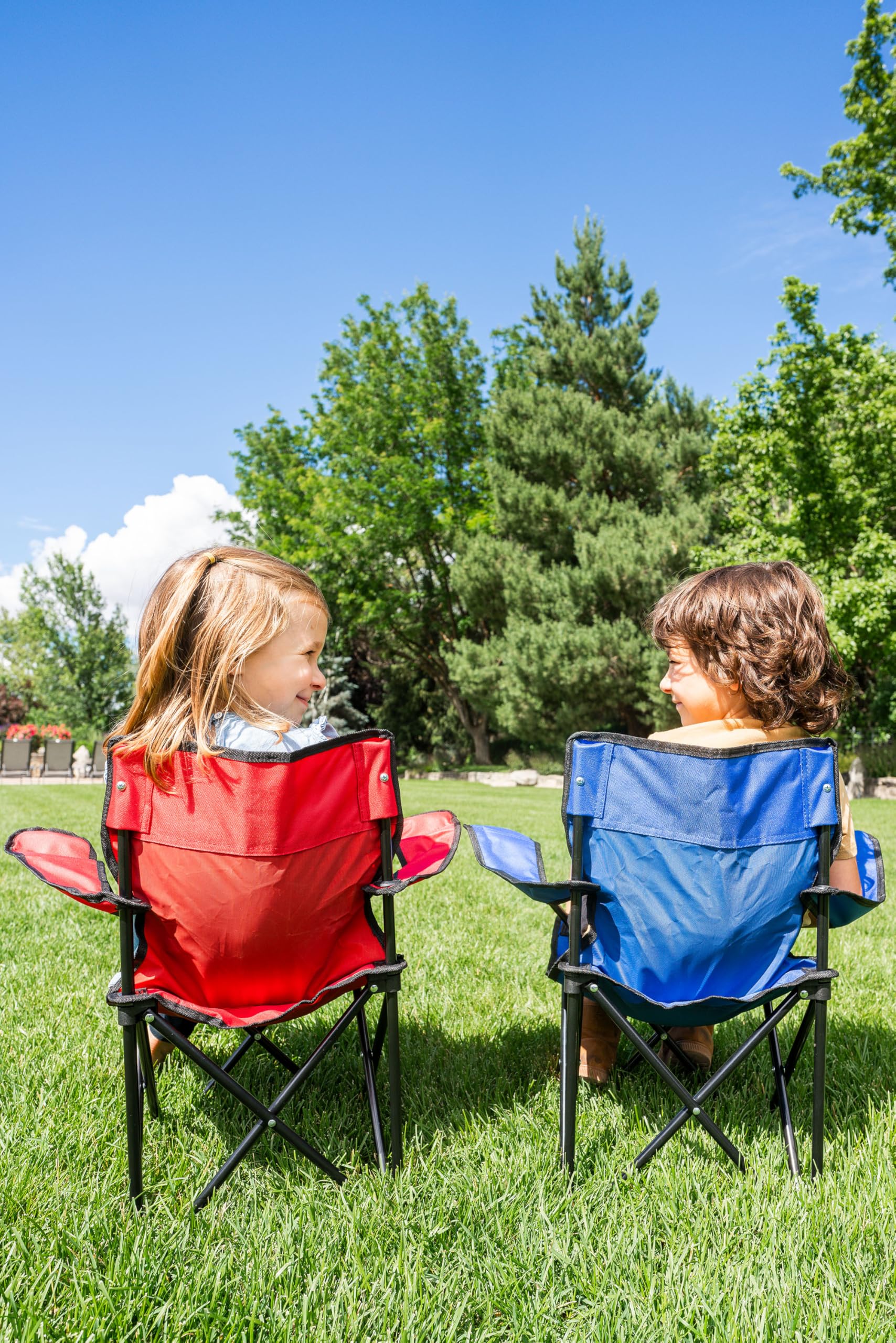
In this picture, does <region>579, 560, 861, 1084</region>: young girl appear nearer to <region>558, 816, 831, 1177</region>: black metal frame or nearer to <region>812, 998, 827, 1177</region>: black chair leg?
<region>558, 816, 831, 1177</region>: black metal frame

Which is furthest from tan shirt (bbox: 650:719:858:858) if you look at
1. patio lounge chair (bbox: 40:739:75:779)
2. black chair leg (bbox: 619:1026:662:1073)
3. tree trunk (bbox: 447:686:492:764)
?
tree trunk (bbox: 447:686:492:764)

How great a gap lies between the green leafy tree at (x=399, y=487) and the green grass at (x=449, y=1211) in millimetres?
22568

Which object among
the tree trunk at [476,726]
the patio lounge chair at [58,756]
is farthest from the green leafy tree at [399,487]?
the patio lounge chair at [58,756]

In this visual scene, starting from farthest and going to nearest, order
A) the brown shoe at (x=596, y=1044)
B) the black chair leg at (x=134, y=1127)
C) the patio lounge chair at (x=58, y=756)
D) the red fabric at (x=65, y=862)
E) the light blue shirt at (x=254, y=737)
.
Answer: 1. the patio lounge chair at (x=58, y=756)
2. the brown shoe at (x=596, y=1044)
3. the light blue shirt at (x=254, y=737)
4. the red fabric at (x=65, y=862)
5. the black chair leg at (x=134, y=1127)

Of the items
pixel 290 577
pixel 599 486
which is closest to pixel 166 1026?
pixel 290 577

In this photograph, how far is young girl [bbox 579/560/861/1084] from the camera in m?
2.03

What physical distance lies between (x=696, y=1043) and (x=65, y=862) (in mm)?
1845

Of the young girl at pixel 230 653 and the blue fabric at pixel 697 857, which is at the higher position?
the young girl at pixel 230 653

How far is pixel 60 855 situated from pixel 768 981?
1.71 metres

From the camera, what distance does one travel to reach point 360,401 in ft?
88.1

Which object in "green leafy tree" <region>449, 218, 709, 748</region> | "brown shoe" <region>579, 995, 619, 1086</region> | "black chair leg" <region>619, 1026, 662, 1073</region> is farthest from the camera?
Answer: "green leafy tree" <region>449, 218, 709, 748</region>

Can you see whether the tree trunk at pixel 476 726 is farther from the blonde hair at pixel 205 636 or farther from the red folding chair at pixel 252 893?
the red folding chair at pixel 252 893

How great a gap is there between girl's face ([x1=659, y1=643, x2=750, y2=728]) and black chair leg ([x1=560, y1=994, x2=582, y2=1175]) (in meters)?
0.77

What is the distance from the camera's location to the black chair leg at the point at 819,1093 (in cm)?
184
